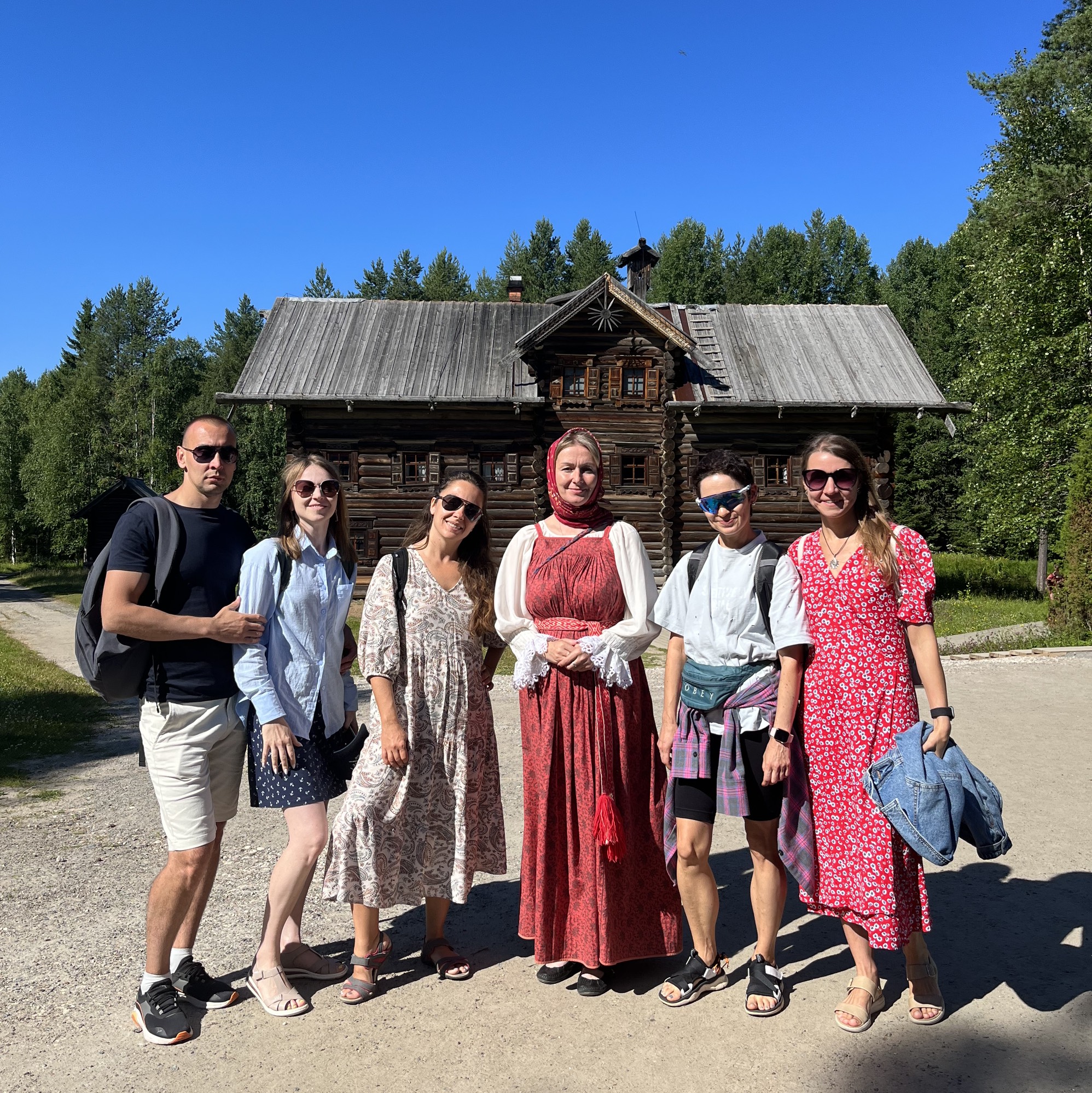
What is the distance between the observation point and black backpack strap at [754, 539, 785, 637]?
3201 mm

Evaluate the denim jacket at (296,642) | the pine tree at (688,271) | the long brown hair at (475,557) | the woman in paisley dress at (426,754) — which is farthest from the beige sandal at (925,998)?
the pine tree at (688,271)

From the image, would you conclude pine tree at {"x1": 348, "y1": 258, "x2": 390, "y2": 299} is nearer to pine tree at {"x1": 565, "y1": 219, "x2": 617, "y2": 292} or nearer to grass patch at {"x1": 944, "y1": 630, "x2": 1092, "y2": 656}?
pine tree at {"x1": 565, "y1": 219, "x2": 617, "y2": 292}

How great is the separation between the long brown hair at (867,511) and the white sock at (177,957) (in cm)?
286

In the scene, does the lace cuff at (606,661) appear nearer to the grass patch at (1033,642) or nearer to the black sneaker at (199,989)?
the black sneaker at (199,989)

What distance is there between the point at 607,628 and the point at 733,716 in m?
0.57

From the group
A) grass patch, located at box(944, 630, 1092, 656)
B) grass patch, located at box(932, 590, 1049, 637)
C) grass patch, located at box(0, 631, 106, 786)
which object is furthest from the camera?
grass patch, located at box(932, 590, 1049, 637)

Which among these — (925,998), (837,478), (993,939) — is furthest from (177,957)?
(993,939)

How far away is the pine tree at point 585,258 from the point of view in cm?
5197

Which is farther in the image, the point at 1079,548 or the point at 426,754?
the point at 1079,548

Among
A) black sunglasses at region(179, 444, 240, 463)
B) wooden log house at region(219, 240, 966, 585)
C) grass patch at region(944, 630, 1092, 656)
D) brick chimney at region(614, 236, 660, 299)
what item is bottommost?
grass patch at region(944, 630, 1092, 656)

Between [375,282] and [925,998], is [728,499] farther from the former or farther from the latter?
[375,282]

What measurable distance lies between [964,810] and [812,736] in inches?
21.0

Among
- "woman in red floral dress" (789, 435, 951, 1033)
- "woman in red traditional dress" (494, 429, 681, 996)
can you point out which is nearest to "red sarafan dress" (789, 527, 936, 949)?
"woman in red floral dress" (789, 435, 951, 1033)

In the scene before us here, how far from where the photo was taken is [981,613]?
1725cm
